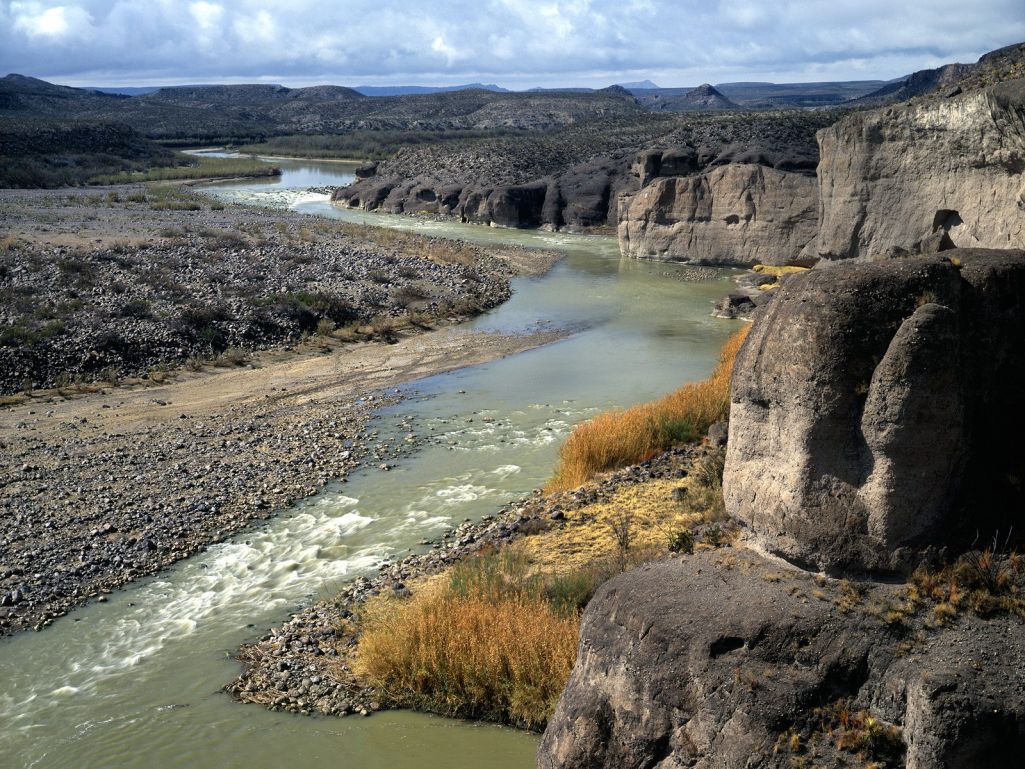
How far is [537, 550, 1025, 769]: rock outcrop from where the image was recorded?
18.3 ft

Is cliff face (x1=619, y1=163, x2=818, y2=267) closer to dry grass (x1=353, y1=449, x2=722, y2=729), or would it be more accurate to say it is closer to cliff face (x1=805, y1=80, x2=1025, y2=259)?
cliff face (x1=805, y1=80, x2=1025, y2=259)

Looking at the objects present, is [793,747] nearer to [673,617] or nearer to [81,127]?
[673,617]

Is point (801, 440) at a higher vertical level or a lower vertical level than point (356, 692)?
higher

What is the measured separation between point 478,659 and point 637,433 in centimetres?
698

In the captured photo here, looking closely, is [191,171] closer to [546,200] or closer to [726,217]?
[546,200]

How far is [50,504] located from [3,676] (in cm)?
475

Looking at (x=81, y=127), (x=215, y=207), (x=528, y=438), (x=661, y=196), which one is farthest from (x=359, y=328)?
(x=81, y=127)

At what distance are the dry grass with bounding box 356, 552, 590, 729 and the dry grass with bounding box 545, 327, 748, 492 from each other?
16.0 ft

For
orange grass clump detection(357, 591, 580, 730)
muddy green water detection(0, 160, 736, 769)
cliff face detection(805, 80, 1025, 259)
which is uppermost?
cliff face detection(805, 80, 1025, 259)

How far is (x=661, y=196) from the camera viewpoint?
39188mm

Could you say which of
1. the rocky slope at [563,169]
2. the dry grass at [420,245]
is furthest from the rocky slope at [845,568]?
the rocky slope at [563,169]

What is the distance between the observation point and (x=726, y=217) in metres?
37.6

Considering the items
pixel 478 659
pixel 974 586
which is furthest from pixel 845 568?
pixel 478 659

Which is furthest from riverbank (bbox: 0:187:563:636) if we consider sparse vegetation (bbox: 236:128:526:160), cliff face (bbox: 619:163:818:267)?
sparse vegetation (bbox: 236:128:526:160)
